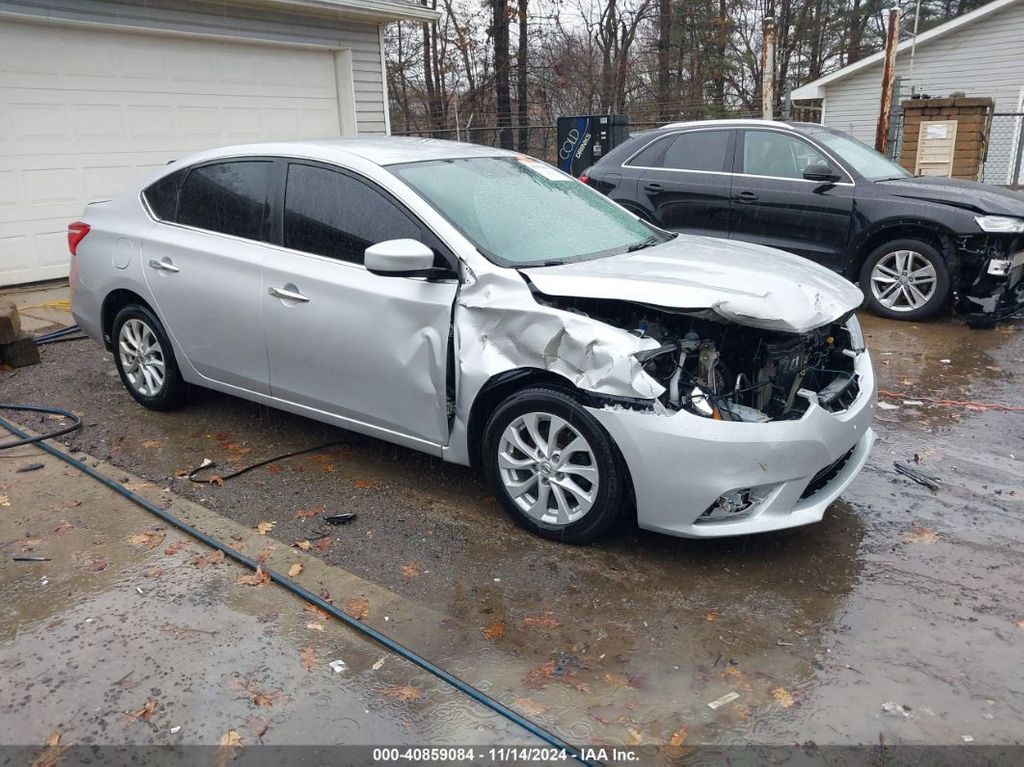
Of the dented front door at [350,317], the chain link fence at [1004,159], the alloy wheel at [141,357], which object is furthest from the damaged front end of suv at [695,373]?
the chain link fence at [1004,159]

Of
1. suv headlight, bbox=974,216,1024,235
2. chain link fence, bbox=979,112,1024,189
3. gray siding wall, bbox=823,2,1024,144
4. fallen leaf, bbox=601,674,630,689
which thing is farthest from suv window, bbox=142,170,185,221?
gray siding wall, bbox=823,2,1024,144

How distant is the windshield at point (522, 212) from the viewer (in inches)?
158

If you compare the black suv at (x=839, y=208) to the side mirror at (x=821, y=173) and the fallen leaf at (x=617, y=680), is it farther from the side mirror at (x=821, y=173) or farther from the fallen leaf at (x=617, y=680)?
the fallen leaf at (x=617, y=680)

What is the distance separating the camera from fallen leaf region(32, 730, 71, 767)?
2.56 m

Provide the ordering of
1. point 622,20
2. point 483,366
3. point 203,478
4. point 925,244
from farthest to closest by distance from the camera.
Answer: point 622,20
point 925,244
point 203,478
point 483,366

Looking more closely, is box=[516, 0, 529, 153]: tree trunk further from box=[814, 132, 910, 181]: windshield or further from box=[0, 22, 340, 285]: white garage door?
box=[814, 132, 910, 181]: windshield

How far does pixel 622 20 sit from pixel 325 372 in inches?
1115

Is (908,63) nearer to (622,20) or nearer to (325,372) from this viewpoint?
(622,20)

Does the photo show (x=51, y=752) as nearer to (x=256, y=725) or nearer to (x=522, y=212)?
(x=256, y=725)

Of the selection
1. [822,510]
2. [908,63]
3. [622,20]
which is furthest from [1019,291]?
[622,20]

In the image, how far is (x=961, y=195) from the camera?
7.34 meters

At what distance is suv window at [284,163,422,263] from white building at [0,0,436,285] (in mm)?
6285

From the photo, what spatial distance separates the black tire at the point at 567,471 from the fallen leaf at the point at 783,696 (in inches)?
39.1

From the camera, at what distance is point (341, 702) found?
2803 millimetres
